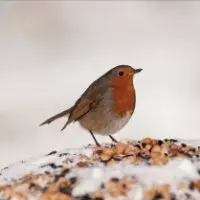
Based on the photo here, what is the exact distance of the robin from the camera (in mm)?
4527

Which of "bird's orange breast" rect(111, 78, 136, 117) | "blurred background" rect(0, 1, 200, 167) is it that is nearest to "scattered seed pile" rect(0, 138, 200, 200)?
"bird's orange breast" rect(111, 78, 136, 117)

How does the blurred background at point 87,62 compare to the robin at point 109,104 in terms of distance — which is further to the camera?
the blurred background at point 87,62

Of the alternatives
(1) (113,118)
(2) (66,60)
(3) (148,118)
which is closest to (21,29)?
(2) (66,60)

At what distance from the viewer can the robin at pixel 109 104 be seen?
453 cm

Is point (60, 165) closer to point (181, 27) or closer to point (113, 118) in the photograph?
point (113, 118)

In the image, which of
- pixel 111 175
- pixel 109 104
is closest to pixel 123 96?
pixel 109 104

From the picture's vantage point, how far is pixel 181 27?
9508 mm

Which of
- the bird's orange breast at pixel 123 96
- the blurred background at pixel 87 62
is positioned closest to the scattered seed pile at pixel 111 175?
the bird's orange breast at pixel 123 96

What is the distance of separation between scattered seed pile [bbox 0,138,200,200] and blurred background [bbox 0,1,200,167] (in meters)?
2.85

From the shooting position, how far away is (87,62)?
8.68 m

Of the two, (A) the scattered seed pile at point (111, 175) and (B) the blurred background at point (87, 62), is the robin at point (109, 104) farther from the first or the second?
(B) the blurred background at point (87, 62)

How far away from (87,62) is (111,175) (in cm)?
525

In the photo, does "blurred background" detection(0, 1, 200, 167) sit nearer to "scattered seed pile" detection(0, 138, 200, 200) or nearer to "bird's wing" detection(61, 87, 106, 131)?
"bird's wing" detection(61, 87, 106, 131)

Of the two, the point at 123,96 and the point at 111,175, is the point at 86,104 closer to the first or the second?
the point at 123,96
